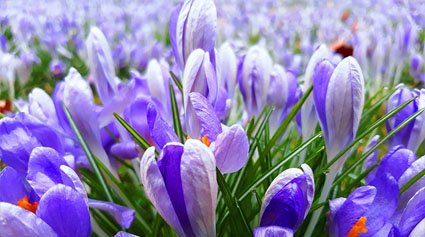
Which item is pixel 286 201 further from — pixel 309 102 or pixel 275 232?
pixel 309 102

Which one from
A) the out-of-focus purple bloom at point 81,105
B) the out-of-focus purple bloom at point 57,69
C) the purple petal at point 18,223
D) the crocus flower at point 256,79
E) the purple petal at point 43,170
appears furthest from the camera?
the out-of-focus purple bloom at point 57,69

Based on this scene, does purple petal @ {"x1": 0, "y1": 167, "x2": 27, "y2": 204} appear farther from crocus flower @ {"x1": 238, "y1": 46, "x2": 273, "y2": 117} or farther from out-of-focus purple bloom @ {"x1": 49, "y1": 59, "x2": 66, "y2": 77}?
out-of-focus purple bloom @ {"x1": 49, "y1": 59, "x2": 66, "y2": 77}

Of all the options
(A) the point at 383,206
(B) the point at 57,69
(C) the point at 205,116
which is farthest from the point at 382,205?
(B) the point at 57,69

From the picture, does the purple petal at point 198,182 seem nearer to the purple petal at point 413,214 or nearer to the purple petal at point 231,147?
the purple petal at point 231,147

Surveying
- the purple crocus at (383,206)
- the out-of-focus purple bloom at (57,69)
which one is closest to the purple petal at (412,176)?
the purple crocus at (383,206)

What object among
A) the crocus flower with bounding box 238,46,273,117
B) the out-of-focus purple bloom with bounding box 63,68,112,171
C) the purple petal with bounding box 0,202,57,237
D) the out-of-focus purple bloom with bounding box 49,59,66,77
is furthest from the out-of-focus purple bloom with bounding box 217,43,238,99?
the out-of-focus purple bloom with bounding box 49,59,66,77

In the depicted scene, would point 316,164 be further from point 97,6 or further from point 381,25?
point 97,6
